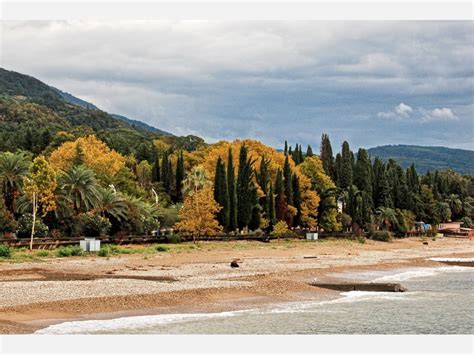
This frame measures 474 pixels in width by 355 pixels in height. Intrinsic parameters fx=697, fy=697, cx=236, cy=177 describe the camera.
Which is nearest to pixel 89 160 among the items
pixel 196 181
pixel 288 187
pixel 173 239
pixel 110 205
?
pixel 196 181

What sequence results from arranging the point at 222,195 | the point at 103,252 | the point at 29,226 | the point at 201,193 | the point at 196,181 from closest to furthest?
the point at 103,252 < the point at 29,226 < the point at 201,193 < the point at 196,181 < the point at 222,195

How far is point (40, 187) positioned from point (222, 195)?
23545 mm

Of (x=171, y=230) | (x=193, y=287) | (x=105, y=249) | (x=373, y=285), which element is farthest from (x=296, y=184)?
(x=193, y=287)

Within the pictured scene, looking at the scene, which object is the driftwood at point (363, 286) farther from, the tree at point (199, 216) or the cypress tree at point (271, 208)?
the cypress tree at point (271, 208)

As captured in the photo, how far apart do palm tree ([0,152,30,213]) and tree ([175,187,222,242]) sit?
1612 cm

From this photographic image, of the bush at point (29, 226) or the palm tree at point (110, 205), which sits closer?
the bush at point (29, 226)

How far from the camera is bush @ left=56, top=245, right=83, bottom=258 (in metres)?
50.5

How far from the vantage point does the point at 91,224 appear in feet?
196

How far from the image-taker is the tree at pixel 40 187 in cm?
5400

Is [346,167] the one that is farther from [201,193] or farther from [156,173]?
[201,193]

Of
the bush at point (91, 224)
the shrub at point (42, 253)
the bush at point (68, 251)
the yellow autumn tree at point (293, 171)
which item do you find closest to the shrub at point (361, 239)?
the yellow autumn tree at point (293, 171)

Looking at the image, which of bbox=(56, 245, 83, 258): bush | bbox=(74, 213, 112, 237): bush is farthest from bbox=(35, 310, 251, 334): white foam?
bbox=(74, 213, 112, 237): bush

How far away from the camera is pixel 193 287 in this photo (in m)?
35.2

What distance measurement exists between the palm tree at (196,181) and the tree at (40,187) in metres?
17.9
